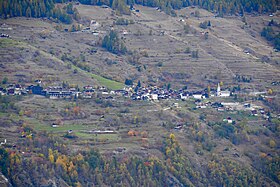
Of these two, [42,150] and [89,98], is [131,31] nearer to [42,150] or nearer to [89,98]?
[89,98]

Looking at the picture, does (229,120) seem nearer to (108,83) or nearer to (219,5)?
(108,83)

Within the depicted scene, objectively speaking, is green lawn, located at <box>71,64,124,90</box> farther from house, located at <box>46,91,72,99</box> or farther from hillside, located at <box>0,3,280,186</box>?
house, located at <box>46,91,72,99</box>

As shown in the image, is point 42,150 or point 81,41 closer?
point 42,150

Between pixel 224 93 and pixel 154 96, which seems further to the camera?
pixel 224 93

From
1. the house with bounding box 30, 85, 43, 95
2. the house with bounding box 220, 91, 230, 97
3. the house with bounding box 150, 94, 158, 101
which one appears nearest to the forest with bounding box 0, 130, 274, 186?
the house with bounding box 30, 85, 43, 95

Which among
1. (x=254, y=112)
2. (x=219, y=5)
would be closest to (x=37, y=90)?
(x=254, y=112)

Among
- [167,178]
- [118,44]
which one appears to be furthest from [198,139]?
[118,44]

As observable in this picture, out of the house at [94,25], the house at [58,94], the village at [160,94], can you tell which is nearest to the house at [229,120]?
the village at [160,94]

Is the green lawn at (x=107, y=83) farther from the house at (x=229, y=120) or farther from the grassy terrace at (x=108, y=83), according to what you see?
the house at (x=229, y=120)
